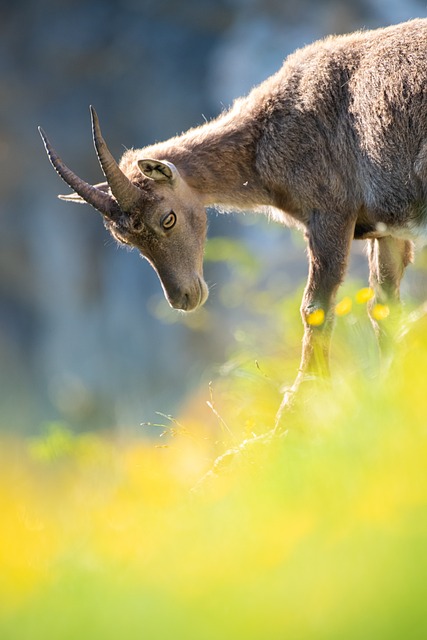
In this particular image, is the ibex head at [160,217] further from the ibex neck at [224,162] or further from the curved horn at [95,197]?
the ibex neck at [224,162]

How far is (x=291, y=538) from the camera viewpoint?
6.47 ft

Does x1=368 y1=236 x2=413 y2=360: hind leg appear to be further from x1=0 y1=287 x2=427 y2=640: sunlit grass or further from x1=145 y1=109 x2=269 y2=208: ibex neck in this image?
x1=0 y1=287 x2=427 y2=640: sunlit grass

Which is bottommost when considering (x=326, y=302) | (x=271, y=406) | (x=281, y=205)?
(x=271, y=406)

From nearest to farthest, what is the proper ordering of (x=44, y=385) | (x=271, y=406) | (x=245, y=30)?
1. (x=271, y=406)
2. (x=245, y=30)
3. (x=44, y=385)

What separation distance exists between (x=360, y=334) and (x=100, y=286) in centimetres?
1662

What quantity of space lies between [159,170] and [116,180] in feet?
1.16

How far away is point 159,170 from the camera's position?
6.52 meters

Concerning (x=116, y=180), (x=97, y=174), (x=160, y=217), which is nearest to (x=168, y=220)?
(x=160, y=217)

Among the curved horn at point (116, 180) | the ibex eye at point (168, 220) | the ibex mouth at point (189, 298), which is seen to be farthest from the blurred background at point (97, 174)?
the curved horn at point (116, 180)

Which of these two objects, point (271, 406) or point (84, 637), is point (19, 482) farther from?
point (84, 637)

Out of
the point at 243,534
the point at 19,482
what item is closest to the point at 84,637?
the point at 243,534

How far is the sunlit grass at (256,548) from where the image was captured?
1.71m

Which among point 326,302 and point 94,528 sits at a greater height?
point 326,302

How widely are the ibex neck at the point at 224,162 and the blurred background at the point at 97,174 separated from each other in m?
12.0
